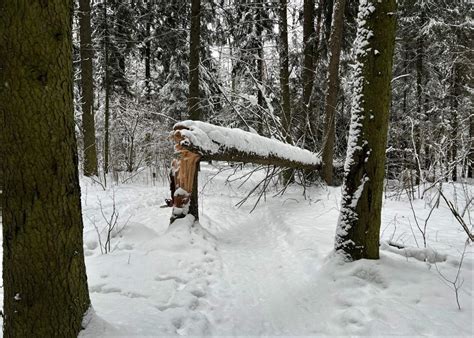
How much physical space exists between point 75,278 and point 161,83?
18.5 m

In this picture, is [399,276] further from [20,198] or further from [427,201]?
[427,201]

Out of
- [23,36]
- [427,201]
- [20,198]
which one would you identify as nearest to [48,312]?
[20,198]

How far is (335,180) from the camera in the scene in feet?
30.6

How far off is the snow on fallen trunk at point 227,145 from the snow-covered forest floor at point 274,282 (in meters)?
1.24

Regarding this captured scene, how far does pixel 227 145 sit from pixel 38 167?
12.3 feet

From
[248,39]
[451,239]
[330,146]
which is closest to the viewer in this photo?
[451,239]

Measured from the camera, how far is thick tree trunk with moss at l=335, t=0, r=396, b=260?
3.37 m

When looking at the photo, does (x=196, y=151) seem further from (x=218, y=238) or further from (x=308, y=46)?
(x=308, y=46)

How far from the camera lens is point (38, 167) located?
74.1 inches

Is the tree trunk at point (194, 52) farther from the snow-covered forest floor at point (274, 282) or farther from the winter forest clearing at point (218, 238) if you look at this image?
the snow-covered forest floor at point (274, 282)

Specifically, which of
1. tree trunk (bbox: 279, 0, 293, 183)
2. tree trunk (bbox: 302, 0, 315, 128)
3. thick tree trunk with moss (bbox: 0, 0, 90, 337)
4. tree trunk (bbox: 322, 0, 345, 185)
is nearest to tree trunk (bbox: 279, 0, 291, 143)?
tree trunk (bbox: 279, 0, 293, 183)

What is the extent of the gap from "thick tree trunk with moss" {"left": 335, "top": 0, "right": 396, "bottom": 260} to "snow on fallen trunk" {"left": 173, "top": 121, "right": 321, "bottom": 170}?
7.62 ft

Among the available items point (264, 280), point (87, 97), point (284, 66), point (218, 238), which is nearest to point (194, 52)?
point (284, 66)

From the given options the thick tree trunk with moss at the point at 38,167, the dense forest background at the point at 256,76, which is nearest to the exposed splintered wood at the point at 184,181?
the dense forest background at the point at 256,76
